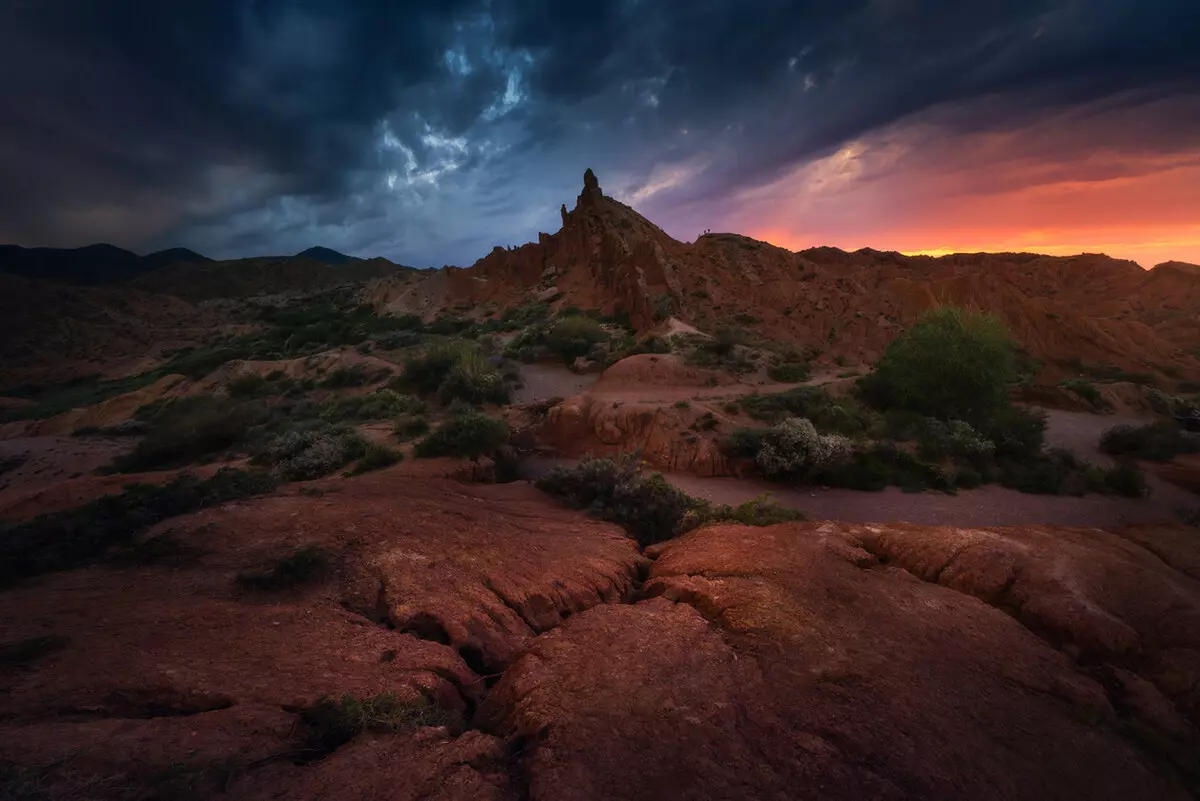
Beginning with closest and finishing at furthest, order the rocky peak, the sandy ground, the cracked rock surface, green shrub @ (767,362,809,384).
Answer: the cracked rock surface
the sandy ground
green shrub @ (767,362,809,384)
the rocky peak

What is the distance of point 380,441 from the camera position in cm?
1198

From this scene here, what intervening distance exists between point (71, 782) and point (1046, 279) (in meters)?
69.7

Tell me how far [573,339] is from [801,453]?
51.6 ft

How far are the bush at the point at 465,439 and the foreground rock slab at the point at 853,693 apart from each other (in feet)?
22.7

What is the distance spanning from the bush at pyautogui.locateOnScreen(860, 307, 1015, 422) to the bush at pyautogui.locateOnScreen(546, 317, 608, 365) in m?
13.9

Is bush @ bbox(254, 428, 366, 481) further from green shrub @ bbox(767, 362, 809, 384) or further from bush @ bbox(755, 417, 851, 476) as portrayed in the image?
green shrub @ bbox(767, 362, 809, 384)

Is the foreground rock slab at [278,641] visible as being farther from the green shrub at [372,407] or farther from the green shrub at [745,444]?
the green shrub at [372,407]

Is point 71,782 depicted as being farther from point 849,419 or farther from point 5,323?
point 5,323

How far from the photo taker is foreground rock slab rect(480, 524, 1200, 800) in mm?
2877

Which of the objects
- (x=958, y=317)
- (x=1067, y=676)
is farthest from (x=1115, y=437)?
(x=1067, y=676)

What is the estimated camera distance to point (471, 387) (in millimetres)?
17422

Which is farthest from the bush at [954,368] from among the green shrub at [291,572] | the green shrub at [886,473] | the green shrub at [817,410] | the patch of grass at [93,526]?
the patch of grass at [93,526]

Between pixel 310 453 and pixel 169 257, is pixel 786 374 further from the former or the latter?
pixel 169 257

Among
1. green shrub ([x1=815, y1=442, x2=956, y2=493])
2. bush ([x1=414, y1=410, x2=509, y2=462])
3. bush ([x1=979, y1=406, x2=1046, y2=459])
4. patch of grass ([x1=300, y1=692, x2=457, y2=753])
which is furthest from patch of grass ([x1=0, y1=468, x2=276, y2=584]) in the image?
bush ([x1=979, y1=406, x2=1046, y2=459])
